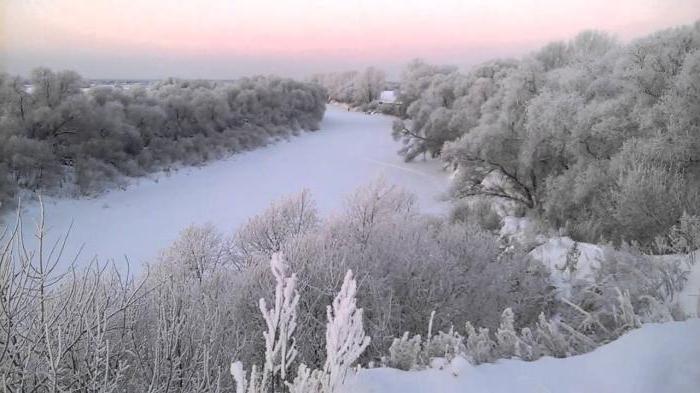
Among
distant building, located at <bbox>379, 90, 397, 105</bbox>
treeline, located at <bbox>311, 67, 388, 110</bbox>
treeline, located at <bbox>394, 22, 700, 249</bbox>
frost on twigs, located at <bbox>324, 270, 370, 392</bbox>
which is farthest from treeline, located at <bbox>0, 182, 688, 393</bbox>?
treeline, located at <bbox>311, 67, 388, 110</bbox>

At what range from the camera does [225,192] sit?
88.1 feet

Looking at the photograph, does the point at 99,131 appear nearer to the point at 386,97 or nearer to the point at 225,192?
the point at 225,192

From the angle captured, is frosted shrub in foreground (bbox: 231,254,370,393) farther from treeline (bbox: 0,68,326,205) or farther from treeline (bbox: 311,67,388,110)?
treeline (bbox: 311,67,388,110)

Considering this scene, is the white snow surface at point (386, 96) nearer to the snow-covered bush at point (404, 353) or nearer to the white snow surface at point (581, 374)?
the snow-covered bush at point (404, 353)

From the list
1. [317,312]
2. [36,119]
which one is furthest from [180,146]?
[317,312]

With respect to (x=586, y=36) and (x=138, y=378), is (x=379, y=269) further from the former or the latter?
(x=586, y=36)

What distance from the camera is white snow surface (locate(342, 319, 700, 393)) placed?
3.10 m

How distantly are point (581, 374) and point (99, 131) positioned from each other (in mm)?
27992

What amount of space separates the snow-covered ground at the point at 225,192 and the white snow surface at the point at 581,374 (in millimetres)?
15578

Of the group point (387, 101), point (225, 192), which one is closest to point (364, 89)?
point (387, 101)

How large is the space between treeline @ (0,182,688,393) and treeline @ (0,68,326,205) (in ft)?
38.6

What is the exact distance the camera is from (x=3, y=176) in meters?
19.2

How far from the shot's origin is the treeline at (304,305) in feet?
11.4

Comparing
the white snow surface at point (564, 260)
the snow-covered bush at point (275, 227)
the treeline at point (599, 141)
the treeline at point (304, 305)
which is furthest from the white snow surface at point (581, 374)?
the snow-covered bush at point (275, 227)
